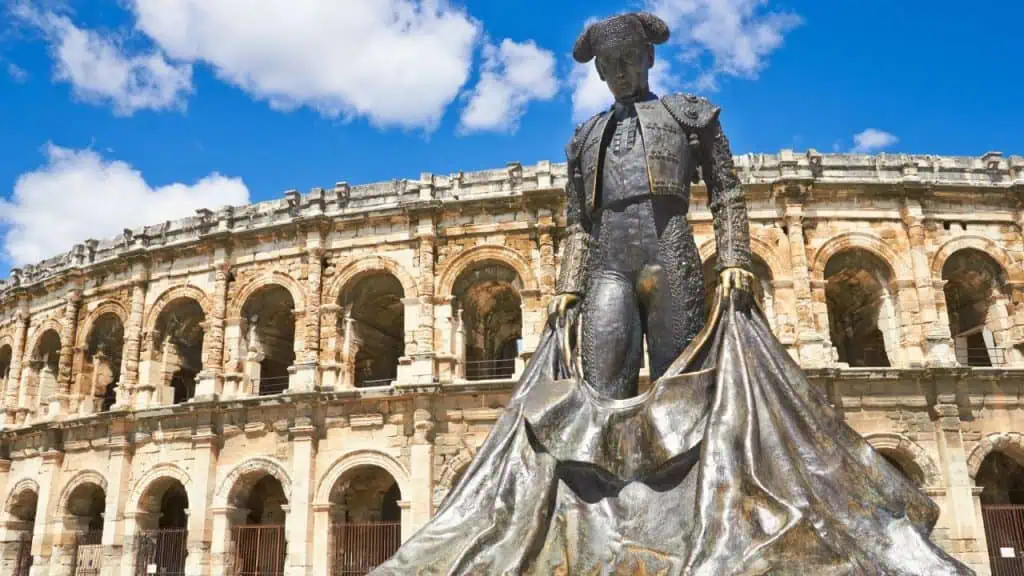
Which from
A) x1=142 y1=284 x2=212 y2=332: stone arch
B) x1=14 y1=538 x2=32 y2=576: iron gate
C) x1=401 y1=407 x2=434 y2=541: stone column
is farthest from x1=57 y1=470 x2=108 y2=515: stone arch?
x1=401 y1=407 x2=434 y2=541: stone column

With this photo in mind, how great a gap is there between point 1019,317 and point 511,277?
32.1 ft

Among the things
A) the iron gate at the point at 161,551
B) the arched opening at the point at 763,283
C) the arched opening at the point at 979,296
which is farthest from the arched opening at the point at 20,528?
the arched opening at the point at 979,296

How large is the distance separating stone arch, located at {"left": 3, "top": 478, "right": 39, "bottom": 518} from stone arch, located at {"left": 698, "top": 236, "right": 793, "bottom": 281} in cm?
1558

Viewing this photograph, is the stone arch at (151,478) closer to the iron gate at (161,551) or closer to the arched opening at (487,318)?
the iron gate at (161,551)

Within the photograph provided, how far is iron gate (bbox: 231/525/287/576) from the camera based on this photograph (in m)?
15.9

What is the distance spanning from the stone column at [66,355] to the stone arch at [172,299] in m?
2.47

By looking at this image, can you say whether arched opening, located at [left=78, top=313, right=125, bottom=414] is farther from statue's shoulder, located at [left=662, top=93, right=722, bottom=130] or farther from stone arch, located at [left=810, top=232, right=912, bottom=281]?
statue's shoulder, located at [left=662, top=93, right=722, bottom=130]

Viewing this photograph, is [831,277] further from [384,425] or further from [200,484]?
[200,484]

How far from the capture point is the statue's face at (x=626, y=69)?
153 inches

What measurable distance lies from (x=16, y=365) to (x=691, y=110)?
2137cm

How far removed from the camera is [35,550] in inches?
713

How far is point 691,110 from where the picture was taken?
3.84 meters

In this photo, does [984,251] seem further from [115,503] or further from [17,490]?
[17,490]

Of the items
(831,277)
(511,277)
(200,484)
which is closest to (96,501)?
(200,484)
